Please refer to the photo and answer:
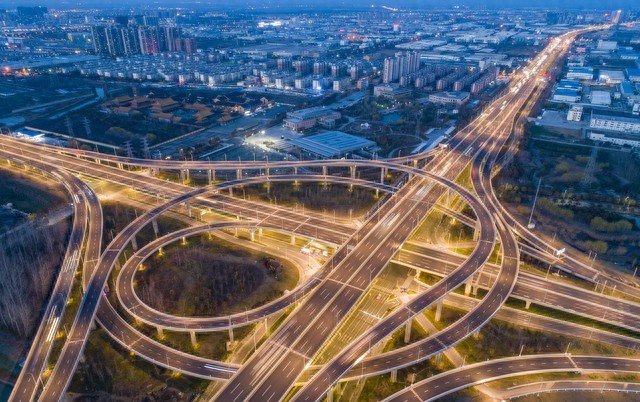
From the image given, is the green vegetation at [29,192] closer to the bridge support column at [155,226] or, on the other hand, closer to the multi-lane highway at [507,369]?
the bridge support column at [155,226]

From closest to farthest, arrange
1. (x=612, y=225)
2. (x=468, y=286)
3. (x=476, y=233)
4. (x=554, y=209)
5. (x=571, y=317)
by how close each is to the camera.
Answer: (x=571, y=317)
(x=468, y=286)
(x=476, y=233)
(x=612, y=225)
(x=554, y=209)

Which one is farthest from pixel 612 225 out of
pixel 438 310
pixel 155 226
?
pixel 155 226

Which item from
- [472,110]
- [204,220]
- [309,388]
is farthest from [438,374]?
[472,110]

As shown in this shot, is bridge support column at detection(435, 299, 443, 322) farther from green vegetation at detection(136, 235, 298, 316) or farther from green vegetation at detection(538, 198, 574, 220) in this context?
green vegetation at detection(538, 198, 574, 220)

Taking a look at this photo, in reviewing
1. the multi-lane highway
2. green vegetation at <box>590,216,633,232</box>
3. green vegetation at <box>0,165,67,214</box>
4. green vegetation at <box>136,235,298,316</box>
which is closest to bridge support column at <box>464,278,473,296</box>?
the multi-lane highway

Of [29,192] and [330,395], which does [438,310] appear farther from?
[29,192]

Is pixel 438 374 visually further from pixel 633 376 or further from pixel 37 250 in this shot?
pixel 37 250
